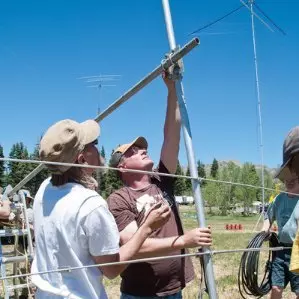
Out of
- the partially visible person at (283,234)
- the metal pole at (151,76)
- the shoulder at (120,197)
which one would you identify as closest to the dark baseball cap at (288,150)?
the metal pole at (151,76)

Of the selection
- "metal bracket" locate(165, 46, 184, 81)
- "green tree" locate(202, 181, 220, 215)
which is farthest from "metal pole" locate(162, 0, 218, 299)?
"green tree" locate(202, 181, 220, 215)

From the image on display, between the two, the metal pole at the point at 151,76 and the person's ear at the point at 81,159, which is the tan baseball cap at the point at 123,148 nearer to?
the metal pole at the point at 151,76

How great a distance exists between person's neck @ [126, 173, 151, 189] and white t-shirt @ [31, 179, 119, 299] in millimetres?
894

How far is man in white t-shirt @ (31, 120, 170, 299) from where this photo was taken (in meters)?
1.88

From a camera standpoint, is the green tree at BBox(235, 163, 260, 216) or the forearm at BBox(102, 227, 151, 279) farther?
the green tree at BBox(235, 163, 260, 216)

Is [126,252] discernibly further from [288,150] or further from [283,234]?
[283,234]

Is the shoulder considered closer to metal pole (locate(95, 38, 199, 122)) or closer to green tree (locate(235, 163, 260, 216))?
metal pole (locate(95, 38, 199, 122))

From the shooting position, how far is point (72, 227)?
1.90 meters

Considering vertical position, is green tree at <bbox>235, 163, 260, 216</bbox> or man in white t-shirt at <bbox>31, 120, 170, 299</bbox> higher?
green tree at <bbox>235, 163, 260, 216</bbox>

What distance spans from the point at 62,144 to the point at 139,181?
3.17 feet

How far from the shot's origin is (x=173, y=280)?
8.87ft

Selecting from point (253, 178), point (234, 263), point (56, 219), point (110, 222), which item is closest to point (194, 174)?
point (110, 222)

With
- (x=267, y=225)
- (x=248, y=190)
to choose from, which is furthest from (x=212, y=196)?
(x=267, y=225)

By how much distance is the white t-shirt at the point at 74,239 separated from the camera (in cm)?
187
